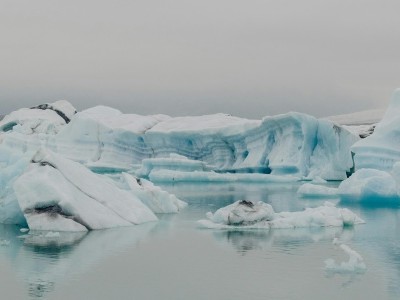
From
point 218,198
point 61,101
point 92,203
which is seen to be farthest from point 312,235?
point 61,101

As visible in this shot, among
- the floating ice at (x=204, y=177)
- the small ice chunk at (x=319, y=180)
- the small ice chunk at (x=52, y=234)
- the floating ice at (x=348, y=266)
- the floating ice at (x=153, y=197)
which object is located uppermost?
the floating ice at (x=348, y=266)

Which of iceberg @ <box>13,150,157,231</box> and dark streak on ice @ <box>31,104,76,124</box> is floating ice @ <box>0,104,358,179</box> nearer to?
dark streak on ice @ <box>31,104,76,124</box>

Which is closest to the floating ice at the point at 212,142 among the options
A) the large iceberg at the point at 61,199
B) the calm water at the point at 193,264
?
the calm water at the point at 193,264

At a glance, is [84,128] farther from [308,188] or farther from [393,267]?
[393,267]

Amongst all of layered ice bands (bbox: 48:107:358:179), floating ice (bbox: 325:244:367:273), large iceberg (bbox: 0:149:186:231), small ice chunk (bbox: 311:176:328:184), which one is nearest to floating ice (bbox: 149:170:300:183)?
layered ice bands (bbox: 48:107:358:179)

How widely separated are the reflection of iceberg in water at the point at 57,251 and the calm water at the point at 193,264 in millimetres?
11

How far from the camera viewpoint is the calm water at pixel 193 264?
270 inches

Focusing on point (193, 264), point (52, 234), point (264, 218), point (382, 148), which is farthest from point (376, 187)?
point (193, 264)

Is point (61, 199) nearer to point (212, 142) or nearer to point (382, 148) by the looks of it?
point (382, 148)

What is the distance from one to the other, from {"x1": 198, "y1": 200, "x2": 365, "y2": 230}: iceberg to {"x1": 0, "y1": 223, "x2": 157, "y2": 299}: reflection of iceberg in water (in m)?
1.23

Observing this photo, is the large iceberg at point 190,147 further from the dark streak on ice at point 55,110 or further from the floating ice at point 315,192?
the floating ice at point 315,192

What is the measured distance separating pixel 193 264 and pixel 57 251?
182 cm

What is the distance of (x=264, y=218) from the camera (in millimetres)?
11523

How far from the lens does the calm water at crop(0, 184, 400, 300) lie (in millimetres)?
6867
